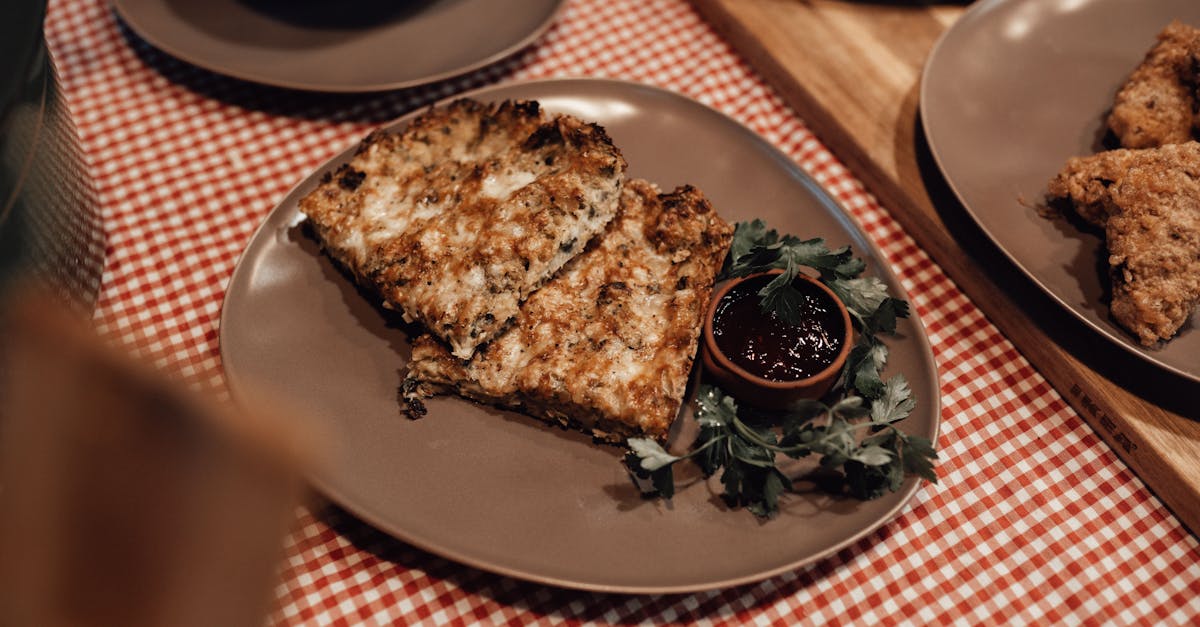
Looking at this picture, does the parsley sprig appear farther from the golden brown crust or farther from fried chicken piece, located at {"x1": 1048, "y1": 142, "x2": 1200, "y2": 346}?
fried chicken piece, located at {"x1": 1048, "y1": 142, "x2": 1200, "y2": 346}

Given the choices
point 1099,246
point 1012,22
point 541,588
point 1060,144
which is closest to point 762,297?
point 541,588

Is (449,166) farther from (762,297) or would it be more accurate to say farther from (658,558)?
(658,558)

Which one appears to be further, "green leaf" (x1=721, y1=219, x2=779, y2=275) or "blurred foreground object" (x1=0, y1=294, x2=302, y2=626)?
"green leaf" (x1=721, y1=219, x2=779, y2=275)

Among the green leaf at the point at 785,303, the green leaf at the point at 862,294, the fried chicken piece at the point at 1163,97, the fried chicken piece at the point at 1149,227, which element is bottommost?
the green leaf at the point at 862,294

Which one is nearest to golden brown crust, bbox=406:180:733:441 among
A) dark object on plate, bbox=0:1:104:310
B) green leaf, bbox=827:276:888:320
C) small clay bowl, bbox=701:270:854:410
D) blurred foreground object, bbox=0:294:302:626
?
small clay bowl, bbox=701:270:854:410

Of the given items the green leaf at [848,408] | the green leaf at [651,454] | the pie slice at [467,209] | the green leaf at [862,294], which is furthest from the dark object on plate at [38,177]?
the green leaf at [862,294]

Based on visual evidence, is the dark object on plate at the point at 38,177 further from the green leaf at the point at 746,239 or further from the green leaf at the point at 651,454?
the green leaf at the point at 746,239

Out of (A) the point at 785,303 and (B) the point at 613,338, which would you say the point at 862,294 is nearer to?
(A) the point at 785,303
